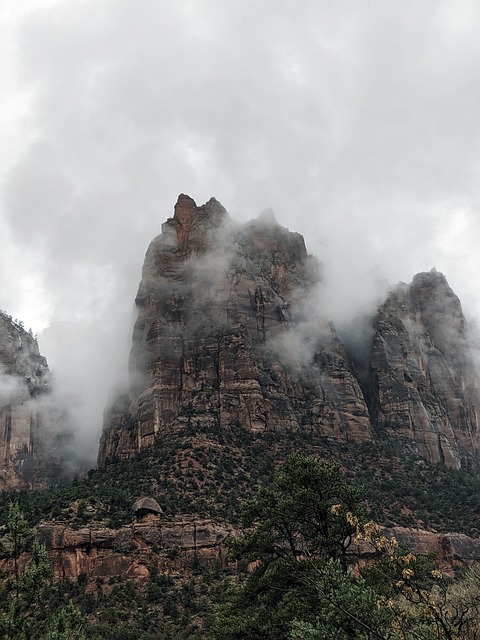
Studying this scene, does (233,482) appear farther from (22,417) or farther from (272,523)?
(22,417)

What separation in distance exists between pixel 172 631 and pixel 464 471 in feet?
212

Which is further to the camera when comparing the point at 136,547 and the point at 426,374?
the point at 426,374

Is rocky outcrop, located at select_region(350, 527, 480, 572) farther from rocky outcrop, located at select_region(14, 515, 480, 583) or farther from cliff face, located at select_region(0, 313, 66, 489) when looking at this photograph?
cliff face, located at select_region(0, 313, 66, 489)

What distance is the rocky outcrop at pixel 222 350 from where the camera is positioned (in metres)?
83.9

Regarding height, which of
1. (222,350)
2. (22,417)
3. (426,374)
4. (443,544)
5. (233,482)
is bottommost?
(443,544)

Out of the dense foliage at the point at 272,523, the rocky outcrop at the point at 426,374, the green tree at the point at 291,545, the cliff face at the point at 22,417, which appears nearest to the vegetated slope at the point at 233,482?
the dense foliage at the point at 272,523

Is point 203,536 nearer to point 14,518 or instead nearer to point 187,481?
point 187,481

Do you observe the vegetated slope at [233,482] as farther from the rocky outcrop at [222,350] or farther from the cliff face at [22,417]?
the cliff face at [22,417]

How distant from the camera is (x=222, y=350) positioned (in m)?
87.9

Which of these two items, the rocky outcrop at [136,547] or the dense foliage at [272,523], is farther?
the rocky outcrop at [136,547]

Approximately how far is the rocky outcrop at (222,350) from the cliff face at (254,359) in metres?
0.16

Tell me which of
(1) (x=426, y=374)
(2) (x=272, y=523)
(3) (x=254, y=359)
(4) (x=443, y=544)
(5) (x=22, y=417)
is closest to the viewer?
(2) (x=272, y=523)

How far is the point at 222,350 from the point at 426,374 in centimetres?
4529

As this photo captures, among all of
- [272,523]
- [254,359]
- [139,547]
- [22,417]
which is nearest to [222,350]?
[254,359]
